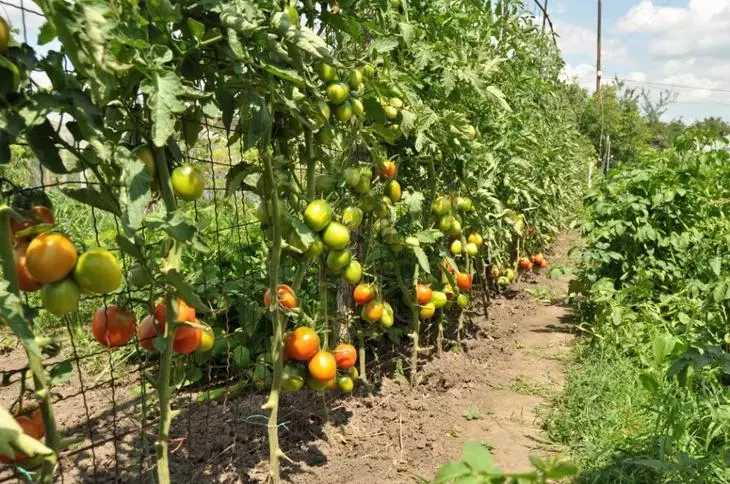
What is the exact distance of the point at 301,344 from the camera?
1.89 metres

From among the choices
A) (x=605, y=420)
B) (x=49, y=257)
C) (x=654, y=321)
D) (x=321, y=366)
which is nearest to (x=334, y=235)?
(x=321, y=366)

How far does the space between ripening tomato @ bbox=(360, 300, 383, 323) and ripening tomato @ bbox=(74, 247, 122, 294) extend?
1528 millimetres

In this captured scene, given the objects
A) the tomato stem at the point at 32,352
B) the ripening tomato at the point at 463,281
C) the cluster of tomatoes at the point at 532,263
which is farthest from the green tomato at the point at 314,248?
the cluster of tomatoes at the point at 532,263

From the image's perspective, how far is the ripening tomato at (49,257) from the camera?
1017 millimetres

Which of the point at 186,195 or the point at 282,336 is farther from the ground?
the point at 186,195

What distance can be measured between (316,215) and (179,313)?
527 mm

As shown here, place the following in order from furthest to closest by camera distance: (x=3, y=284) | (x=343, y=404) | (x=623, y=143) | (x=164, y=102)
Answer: (x=623, y=143)
(x=343, y=404)
(x=164, y=102)
(x=3, y=284)

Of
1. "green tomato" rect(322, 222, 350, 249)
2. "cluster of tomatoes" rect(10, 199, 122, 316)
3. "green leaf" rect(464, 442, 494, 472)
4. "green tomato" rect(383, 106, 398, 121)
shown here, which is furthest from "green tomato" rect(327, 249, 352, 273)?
"green leaf" rect(464, 442, 494, 472)

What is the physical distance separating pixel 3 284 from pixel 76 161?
14.4 inches

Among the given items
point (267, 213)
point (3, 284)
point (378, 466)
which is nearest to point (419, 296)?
point (378, 466)

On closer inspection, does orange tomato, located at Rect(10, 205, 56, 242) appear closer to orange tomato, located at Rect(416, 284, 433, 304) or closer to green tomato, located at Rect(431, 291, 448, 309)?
orange tomato, located at Rect(416, 284, 433, 304)

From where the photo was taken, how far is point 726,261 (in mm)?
3498

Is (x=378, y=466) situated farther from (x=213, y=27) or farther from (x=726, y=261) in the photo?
(x=726, y=261)

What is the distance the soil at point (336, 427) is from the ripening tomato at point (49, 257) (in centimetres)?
77
